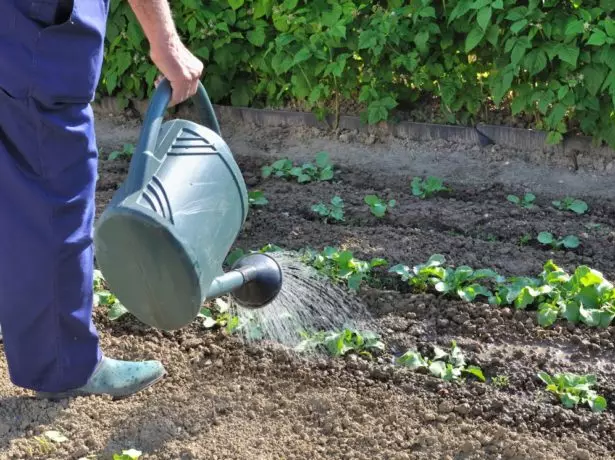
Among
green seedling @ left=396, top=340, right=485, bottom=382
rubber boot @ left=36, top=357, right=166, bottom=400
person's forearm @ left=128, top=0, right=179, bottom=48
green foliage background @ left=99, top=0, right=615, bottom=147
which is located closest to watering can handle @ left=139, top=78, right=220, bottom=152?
person's forearm @ left=128, top=0, right=179, bottom=48

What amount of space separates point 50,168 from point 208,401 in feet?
2.87

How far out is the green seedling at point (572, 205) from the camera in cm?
437

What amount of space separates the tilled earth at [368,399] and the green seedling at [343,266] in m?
0.07

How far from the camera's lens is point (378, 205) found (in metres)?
4.35

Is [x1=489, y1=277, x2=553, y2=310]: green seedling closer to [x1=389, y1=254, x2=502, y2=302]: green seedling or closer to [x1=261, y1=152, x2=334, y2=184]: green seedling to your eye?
[x1=389, y1=254, x2=502, y2=302]: green seedling

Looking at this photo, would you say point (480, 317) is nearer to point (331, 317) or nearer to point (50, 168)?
point (331, 317)

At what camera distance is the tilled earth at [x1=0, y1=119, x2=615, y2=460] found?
106 inches

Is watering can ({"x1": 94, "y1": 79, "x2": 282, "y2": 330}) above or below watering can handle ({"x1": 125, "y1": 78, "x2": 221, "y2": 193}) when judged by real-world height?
below

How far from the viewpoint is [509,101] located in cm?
521

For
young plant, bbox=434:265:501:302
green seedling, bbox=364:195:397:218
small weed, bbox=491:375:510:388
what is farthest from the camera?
green seedling, bbox=364:195:397:218

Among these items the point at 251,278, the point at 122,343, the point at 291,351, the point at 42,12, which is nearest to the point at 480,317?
the point at 291,351

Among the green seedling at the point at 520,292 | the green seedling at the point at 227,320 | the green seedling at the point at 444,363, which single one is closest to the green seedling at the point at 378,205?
the green seedling at the point at 520,292

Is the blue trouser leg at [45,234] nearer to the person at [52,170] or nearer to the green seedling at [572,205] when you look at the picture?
the person at [52,170]

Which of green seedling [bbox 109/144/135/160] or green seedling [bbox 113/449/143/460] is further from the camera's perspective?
green seedling [bbox 109/144/135/160]
